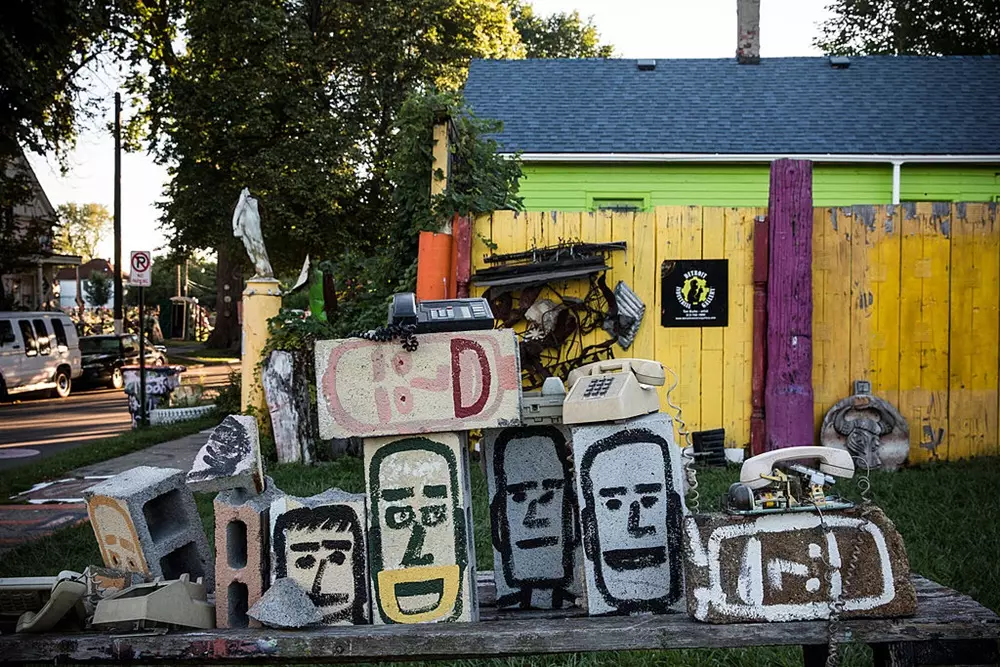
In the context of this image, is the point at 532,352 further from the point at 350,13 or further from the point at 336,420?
the point at 350,13

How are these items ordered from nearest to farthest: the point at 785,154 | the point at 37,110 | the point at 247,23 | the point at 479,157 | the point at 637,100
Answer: the point at 479,157
the point at 37,110
the point at 785,154
the point at 637,100
the point at 247,23

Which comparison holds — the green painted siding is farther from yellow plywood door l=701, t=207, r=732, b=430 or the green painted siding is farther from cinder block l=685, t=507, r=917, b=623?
cinder block l=685, t=507, r=917, b=623

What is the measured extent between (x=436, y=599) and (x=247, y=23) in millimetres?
21245

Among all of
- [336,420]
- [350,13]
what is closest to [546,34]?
[350,13]

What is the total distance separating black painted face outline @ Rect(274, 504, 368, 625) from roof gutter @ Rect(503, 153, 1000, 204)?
11.5m

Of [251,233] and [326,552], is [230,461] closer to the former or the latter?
[326,552]

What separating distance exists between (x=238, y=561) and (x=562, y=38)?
39972 millimetres

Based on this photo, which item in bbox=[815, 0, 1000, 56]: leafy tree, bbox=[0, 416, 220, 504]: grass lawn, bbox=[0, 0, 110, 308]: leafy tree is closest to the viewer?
bbox=[0, 416, 220, 504]: grass lawn

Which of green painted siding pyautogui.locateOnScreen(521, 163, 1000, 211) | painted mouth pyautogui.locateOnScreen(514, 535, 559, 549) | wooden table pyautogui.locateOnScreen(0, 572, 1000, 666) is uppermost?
green painted siding pyautogui.locateOnScreen(521, 163, 1000, 211)

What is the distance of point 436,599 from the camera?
2.90m

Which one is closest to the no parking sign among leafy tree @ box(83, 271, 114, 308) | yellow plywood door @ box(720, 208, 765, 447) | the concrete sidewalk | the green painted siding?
the concrete sidewalk

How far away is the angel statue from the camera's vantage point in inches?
372

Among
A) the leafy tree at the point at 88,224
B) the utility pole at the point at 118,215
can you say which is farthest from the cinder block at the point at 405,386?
the leafy tree at the point at 88,224

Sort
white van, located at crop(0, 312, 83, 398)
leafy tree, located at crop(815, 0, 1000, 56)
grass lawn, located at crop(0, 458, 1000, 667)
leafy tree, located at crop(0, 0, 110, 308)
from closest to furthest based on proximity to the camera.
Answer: grass lawn, located at crop(0, 458, 1000, 667) → leafy tree, located at crop(0, 0, 110, 308) → white van, located at crop(0, 312, 83, 398) → leafy tree, located at crop(815, 0, 1000, 56)
